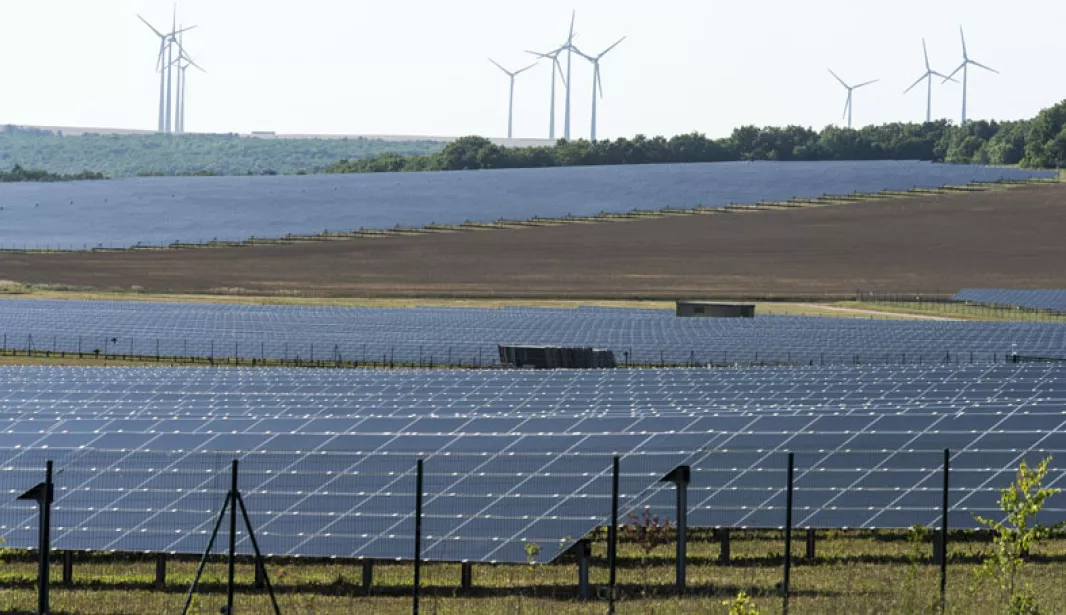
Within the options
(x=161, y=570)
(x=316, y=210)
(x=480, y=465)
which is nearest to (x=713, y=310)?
(x=480, y=465)

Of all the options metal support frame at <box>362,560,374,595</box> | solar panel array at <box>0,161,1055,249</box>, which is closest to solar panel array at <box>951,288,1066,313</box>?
solar panel array at <box>0,161,1055,249</box>

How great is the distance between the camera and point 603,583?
27141 millimetres

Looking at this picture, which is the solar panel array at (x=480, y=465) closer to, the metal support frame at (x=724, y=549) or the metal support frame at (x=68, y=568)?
the metal support frame at (x=68, y=568)

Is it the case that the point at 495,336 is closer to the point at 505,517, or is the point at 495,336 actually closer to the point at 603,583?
the point at 603,583

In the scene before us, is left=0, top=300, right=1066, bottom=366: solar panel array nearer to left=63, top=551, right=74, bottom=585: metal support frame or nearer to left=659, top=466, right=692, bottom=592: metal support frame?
left=659, top=466, right=692, bottom=592: metal support frame

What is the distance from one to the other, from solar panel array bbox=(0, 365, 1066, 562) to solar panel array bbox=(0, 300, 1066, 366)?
29.7 meters

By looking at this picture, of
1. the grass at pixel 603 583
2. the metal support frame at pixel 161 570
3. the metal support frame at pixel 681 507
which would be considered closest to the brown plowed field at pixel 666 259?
the grass at pixel 603 583

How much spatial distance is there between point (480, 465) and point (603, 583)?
2.96 metres

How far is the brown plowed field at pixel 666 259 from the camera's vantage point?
5123 inches

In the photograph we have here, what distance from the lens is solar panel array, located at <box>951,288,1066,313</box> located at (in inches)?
4136

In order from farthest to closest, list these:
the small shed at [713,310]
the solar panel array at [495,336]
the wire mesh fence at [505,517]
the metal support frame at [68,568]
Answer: the small shed at [713,310]
the solar panel array at [495,336]
the metal support frame at [68,568]
the wire mesh fence at [505,517]

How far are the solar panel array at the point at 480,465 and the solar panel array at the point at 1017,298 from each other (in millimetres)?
67958

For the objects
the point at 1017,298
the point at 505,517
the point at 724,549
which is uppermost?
the point at 1017,298

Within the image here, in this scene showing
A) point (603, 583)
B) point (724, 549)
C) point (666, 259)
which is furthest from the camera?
point (666, 259)
